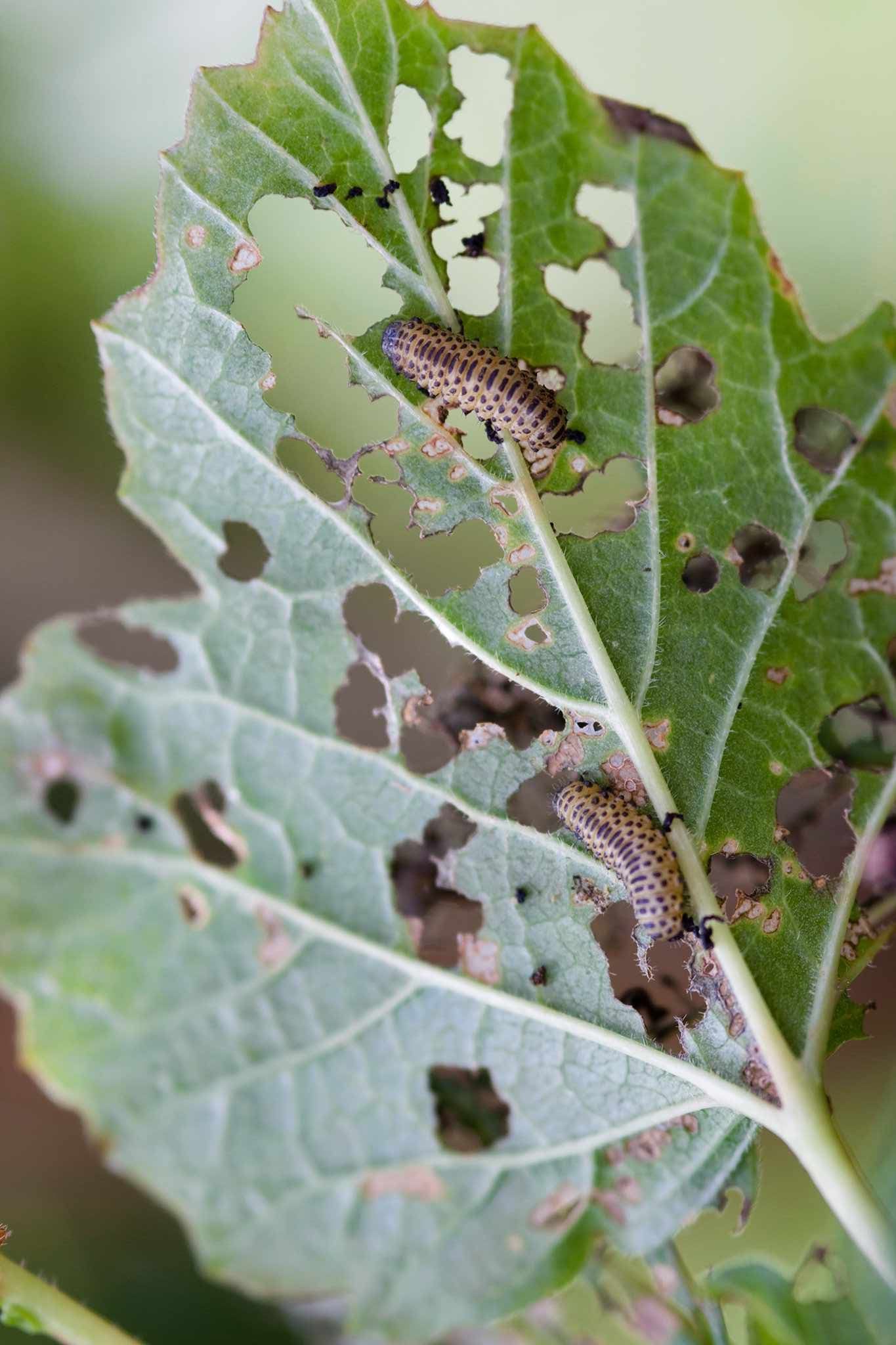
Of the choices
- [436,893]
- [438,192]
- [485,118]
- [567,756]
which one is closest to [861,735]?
[567,756]

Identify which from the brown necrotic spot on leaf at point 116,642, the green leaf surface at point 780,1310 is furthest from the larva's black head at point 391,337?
the green leaf surface at point 780,1310

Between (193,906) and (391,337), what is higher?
(391,337)

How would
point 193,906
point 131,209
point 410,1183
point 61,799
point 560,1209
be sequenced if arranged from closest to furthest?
point 61,799 < point 193,906 < point 410,1183 < point 560,1209 < point 131,209

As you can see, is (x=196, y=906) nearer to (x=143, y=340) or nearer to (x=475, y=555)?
(x=143, y=340)

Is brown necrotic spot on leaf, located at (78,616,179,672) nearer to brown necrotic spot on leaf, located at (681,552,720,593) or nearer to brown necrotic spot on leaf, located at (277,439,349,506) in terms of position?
brown necrotic spot on leaf, located at (277,439,349,506)

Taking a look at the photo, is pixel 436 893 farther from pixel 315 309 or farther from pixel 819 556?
pixel 315 309

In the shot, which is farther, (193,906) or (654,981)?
(654,981)

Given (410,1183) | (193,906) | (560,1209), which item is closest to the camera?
(193,906)

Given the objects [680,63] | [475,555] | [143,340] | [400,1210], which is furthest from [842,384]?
[680,63]
